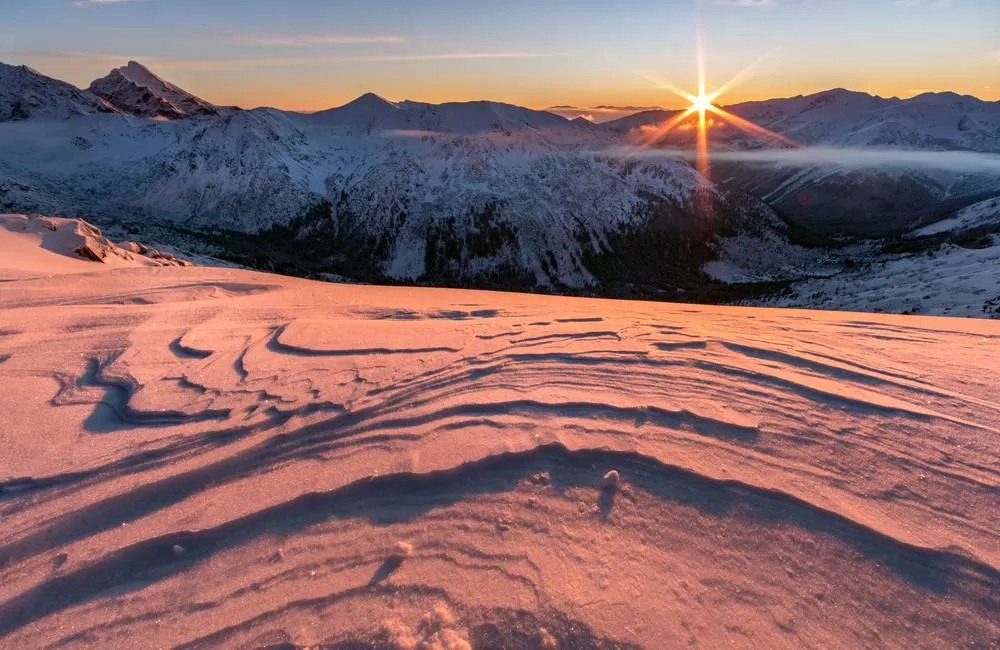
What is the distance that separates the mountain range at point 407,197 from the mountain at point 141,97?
1425cm

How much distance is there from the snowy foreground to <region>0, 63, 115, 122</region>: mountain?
89.5m

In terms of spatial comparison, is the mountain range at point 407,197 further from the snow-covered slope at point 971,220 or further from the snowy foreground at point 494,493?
the snowy foreground at point 494,493

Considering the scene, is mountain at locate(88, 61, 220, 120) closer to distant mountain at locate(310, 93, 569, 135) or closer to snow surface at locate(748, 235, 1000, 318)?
distant mountain at locate(310, 93, 569, 135)

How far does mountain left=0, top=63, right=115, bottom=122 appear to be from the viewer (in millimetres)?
68188

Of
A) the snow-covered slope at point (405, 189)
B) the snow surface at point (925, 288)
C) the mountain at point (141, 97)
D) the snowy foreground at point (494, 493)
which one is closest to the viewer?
the snowy foreground at point (494, 493)

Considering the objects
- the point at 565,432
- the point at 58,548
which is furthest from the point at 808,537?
the point at 58,548

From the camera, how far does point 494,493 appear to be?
9.14ft

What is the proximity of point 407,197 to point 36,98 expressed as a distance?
2110 inches

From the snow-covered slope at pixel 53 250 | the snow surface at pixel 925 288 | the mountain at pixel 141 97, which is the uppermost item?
the mountain at pixel 141 97

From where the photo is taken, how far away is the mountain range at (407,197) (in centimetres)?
5509

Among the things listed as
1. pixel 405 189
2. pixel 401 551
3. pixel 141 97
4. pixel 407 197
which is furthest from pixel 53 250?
pixel 141 97

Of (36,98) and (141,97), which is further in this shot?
(141,97)

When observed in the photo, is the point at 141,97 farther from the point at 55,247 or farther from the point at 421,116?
the point at 55,247

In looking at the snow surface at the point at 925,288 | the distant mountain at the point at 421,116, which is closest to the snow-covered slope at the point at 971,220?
the snow surface at the point at 925,288
